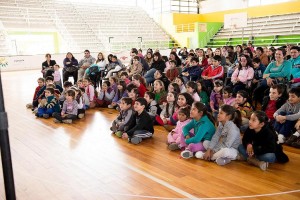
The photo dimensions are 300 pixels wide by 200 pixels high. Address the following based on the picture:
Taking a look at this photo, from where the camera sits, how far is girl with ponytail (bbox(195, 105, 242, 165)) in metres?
3.27

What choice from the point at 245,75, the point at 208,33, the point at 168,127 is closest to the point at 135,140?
the point at 168,127

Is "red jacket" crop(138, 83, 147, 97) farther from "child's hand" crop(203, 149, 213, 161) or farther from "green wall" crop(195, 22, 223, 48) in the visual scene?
"green wall" crop(195, 22, 223, 48)

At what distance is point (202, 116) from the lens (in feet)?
11.7

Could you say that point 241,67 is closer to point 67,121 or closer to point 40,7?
point 67,121

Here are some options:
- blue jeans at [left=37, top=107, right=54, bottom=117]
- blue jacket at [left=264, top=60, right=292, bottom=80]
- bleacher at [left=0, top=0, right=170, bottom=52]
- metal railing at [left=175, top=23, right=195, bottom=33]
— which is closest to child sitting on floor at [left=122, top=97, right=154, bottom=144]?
blue jeans at [left=37, top=107, right=54, bottom=117]

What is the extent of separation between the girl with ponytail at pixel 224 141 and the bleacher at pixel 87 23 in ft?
47.2

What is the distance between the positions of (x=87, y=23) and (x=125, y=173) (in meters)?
16.6

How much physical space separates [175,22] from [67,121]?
16461 mm

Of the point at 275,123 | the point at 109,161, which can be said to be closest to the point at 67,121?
the point at 109,161

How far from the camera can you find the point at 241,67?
5.70 m

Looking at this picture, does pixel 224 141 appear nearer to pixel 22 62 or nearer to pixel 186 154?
pixel 186 154

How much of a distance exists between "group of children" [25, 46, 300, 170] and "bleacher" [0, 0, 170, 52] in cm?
1106

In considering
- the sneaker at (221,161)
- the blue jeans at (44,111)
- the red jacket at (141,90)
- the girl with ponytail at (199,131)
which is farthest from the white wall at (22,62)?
the sneaker at (221,161)

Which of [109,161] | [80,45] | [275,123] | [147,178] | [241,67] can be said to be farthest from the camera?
[80,45]
